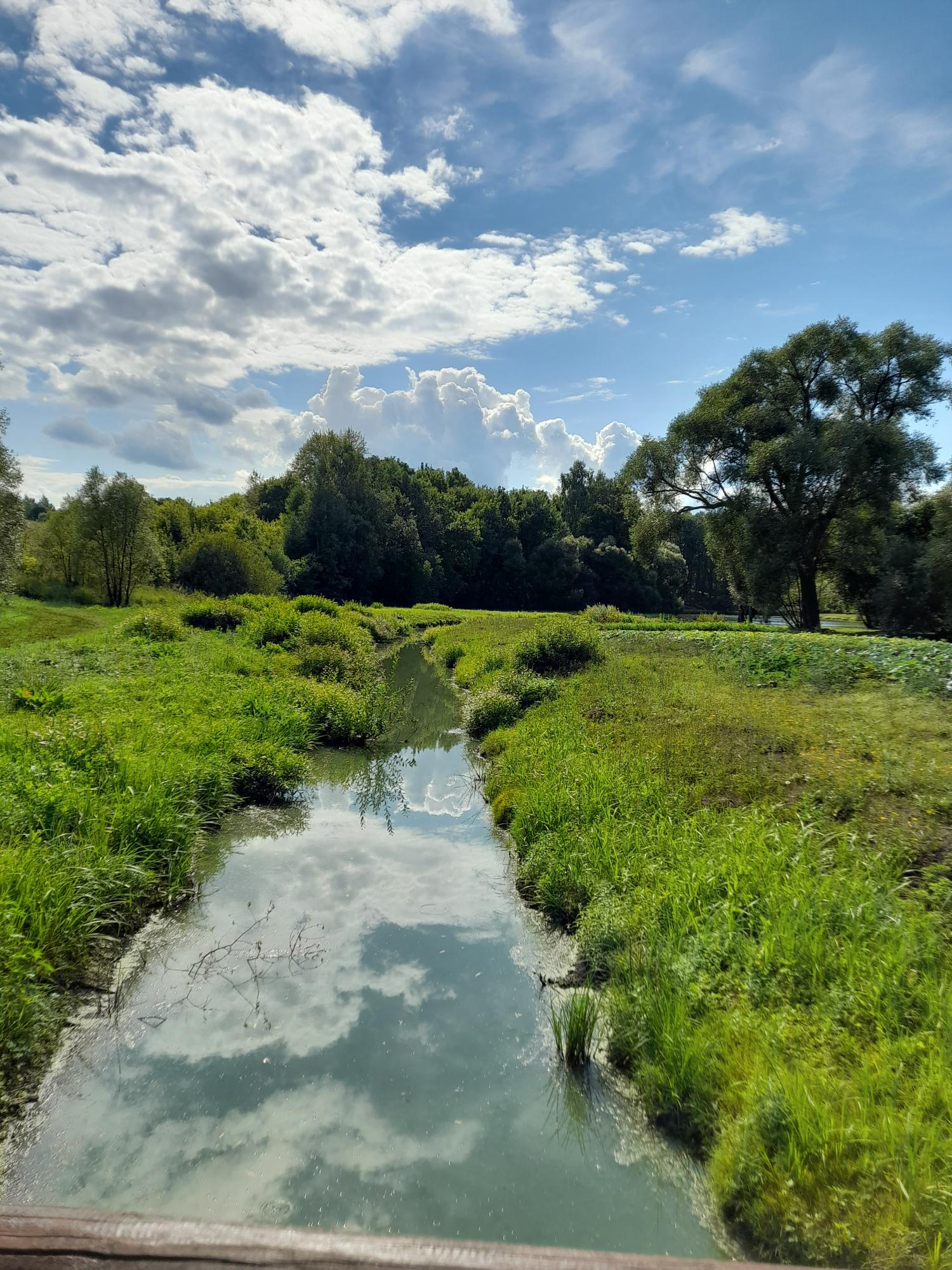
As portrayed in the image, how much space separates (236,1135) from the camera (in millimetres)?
4309

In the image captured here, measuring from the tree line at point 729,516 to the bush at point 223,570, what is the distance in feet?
0.37

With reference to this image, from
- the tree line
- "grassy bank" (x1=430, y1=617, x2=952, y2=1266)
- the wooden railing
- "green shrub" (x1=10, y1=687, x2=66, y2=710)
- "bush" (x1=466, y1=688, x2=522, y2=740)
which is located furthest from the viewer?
the tree line

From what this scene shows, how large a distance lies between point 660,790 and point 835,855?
2.49 metres

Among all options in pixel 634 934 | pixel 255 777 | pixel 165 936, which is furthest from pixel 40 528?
pixel 634 934

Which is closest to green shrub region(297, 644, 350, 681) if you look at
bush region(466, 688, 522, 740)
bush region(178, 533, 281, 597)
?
bush region(466, 688, 522, 740)

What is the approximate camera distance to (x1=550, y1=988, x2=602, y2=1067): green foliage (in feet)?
16.7

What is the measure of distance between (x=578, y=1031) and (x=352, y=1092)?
1610mm

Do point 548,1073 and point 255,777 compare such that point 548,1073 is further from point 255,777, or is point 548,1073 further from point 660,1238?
point 255,777

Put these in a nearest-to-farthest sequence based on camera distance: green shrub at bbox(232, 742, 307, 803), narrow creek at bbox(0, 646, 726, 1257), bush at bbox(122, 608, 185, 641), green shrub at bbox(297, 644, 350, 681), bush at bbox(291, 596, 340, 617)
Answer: narrow creek at bbox(0, 646, 726, 1257) < green shrub at bbox(232, 742, 307, 803) < green shrub at bbox(297, 644, 350, 681) < bush at bbox(122, 608, 185, 641) < bush at bbox(291, 596, 340, 617)

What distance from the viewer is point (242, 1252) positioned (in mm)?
1875

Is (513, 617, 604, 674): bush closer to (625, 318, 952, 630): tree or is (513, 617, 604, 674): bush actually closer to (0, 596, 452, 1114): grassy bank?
(0, 596, 452, 1114): grassy bank

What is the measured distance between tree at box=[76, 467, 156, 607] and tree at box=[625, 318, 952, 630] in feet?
99.7

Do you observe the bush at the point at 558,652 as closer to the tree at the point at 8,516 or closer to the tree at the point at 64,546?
the tree at the point at 8,516

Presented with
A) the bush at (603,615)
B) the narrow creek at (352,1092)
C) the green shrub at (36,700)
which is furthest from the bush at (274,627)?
the narrow creek at (352,1092)
